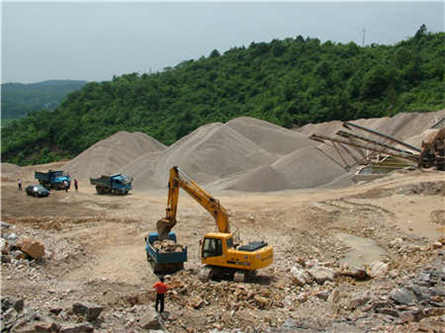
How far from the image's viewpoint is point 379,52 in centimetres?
6378

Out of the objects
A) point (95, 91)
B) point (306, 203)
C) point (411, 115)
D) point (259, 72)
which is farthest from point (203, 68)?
point (306, 203)

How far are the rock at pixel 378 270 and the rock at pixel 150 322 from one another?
20.9 feet

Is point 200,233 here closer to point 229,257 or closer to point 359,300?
point 229,257

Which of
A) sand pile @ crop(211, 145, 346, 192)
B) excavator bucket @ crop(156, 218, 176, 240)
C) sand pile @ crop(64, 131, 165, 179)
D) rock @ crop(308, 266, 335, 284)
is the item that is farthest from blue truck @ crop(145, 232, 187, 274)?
sand pile @ crop(64, 131, 165, 179)

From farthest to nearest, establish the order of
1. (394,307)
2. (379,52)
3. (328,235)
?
(379,52) → (328,235) → (394,307)

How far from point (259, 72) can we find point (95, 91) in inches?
970

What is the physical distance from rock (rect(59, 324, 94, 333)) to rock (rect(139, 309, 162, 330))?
113 cm

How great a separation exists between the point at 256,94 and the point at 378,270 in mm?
54255

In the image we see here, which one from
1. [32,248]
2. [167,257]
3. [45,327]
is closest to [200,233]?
[167,257]

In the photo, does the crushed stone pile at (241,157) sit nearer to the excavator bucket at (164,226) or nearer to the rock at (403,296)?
the excavator bucket at (164,226)

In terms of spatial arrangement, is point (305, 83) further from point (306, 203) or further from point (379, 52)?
point (306, 203)

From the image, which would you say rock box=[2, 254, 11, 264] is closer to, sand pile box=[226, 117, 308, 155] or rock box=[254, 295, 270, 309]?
rock box=[254, 295, 270, 309]

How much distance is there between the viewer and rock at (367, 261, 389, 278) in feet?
41.4

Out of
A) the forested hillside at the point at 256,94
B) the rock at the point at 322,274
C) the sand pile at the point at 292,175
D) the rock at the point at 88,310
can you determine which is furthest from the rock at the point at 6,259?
the forested hillside at the point at 256,94
